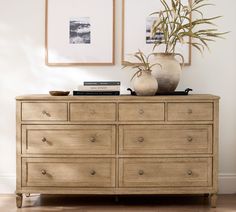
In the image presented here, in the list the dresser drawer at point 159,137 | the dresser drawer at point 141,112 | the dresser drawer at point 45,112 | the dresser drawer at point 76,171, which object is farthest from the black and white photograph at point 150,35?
the dresser drawer at point 76,171

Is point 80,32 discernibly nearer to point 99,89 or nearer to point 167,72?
point 99,89

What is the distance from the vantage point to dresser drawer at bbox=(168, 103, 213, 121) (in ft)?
10.9

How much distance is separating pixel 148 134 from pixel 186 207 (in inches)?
24.9

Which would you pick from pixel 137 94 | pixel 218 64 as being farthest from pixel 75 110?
pixel 218 64

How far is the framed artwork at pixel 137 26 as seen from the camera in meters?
3.79

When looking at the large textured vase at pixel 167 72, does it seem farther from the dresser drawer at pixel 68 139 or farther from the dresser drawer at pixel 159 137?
the dresser drawer at pixel 68 139

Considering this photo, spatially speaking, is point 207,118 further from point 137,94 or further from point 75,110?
point 75,110

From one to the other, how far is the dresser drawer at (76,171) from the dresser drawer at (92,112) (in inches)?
11.8

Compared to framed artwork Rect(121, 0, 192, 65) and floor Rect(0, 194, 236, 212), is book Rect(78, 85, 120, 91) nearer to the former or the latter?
framed artwork Rect(121, 0, 192, 65)

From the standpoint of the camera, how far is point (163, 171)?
3.34 meters

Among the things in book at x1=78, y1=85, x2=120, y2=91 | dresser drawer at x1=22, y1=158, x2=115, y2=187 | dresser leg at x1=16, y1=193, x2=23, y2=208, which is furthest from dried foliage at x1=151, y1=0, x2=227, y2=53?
dresser leg at x1=16, y1=193, x2=23, y2=208

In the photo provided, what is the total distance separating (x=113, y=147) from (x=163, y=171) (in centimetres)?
40

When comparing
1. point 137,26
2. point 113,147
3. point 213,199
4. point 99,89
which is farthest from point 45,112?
point 213,199

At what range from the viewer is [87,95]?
3410mm
